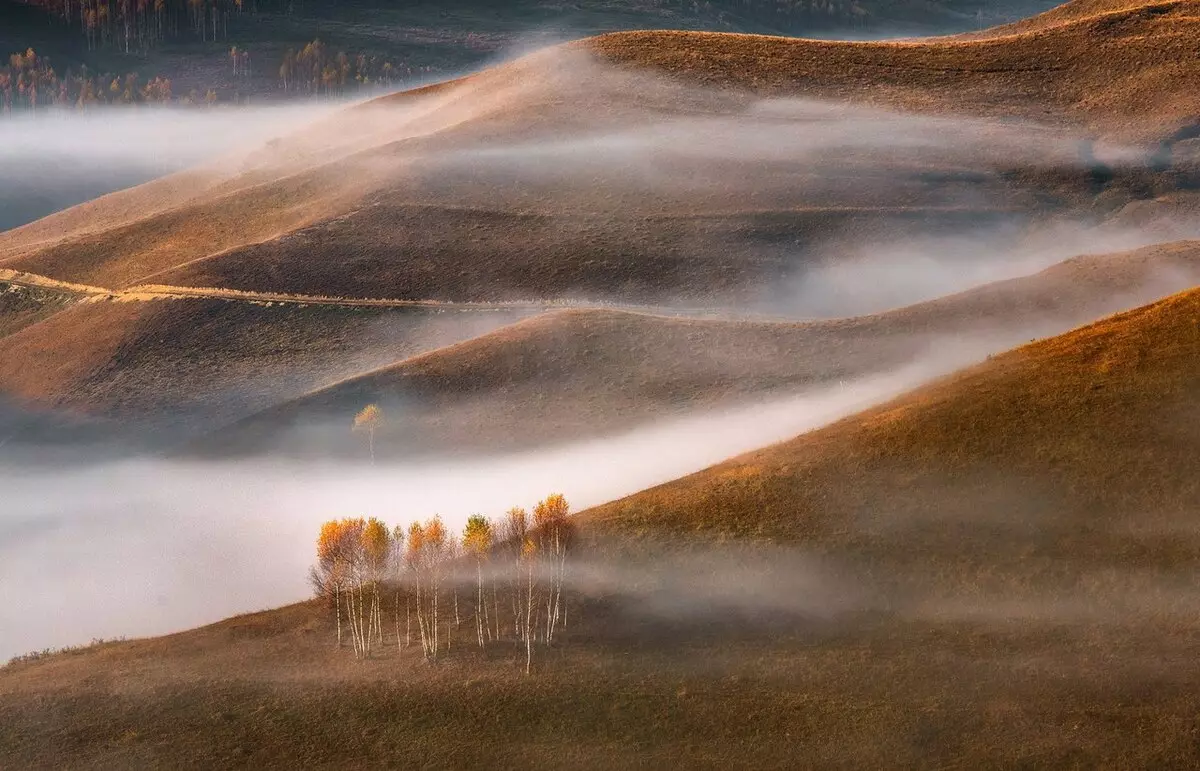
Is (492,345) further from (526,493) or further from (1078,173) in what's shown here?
(1078,173)

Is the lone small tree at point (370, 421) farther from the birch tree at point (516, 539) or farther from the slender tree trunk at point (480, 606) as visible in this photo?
the slender tree trunk at point (480, 606)

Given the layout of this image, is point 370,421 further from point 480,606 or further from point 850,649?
point 850,649

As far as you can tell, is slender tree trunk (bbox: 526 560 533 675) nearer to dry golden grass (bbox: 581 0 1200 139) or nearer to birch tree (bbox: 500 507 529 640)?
birch tree (bbox: 500 507 529 640)

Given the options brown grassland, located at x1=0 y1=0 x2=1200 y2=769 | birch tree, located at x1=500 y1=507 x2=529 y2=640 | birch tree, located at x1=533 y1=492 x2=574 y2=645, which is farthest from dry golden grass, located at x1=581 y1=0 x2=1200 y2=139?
birch tree, located at x1=500 y1=507 x2=529 y2=640

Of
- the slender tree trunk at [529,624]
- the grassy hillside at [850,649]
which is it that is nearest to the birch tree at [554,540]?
the slender tree trunk at [529,624]

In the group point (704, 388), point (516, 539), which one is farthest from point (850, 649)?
point (704, 388)
